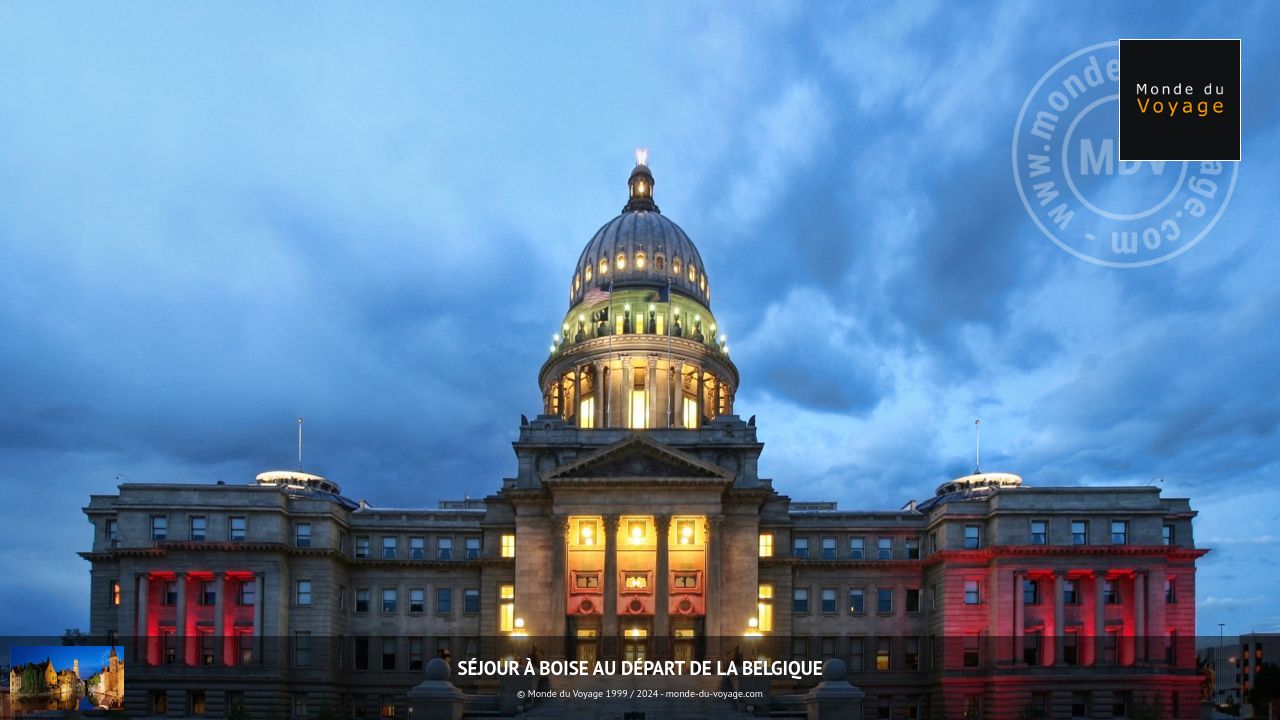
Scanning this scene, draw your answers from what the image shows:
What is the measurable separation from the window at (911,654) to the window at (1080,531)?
14.6m

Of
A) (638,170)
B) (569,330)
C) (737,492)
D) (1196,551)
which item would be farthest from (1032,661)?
(638,170)

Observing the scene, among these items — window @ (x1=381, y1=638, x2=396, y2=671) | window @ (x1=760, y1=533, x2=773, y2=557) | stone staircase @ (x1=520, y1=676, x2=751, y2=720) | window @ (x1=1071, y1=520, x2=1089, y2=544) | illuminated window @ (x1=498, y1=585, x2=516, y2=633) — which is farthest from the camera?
window @ (x1=760, y1=533, x2=773, y2=557)

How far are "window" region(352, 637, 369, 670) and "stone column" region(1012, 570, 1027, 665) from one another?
48.8 metres

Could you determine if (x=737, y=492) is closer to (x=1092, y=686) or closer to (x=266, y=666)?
(x=1092, y=686)

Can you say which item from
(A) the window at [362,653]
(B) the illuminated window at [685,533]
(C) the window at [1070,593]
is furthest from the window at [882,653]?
(A) the window at [362,653]

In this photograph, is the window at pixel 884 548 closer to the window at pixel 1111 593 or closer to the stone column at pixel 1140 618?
the window at pixel 1111 593

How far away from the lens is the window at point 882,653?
274 ft

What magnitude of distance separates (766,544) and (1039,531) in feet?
66.4

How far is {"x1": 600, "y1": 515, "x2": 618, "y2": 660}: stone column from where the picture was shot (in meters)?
74.2

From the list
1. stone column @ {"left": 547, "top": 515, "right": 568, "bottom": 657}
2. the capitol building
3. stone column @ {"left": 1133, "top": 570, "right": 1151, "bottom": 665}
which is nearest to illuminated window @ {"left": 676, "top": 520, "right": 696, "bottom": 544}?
the capitol building

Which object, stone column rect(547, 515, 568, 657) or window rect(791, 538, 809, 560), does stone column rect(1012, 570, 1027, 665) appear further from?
stone column rect(547, 515, 568, 657)

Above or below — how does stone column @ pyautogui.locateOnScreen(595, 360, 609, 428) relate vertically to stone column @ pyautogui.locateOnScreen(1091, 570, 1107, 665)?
above

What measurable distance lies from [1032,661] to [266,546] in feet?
184

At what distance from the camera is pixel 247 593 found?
260ft
